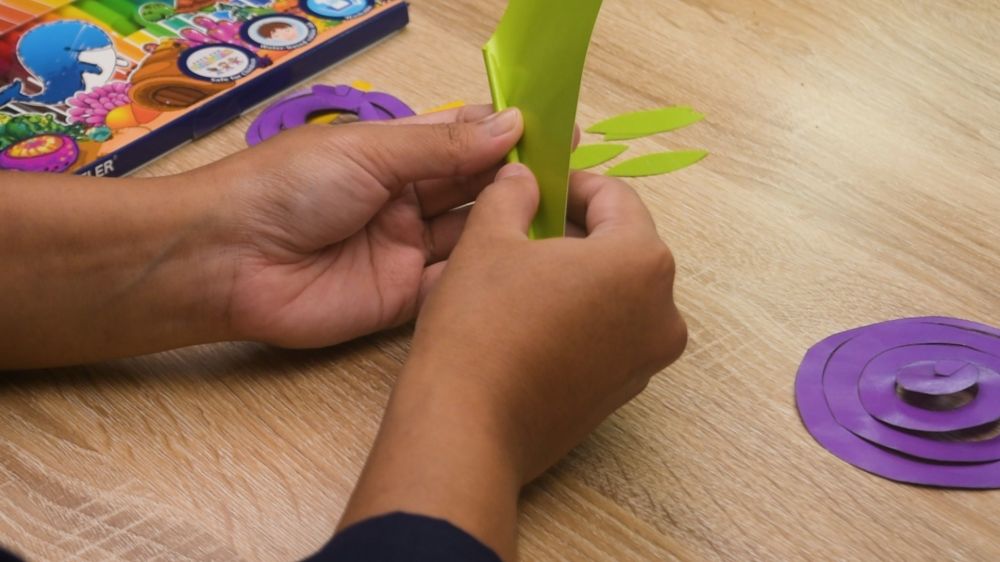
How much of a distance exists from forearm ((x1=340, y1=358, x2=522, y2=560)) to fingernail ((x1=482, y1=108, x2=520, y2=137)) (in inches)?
7.7

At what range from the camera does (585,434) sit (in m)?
0.59

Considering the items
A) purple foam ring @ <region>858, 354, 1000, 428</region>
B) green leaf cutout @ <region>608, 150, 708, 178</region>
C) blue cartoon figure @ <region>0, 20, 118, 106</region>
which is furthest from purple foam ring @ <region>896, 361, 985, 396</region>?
blue cartoon figure @ <region>0, 20, 118, 106</region>

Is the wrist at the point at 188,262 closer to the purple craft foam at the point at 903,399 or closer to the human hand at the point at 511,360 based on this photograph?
the human hand at the point at 511,360

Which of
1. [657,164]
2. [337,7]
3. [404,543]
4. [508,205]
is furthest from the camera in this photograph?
[337,7]

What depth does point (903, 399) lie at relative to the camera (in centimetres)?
62

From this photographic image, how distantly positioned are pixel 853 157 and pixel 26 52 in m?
0.67

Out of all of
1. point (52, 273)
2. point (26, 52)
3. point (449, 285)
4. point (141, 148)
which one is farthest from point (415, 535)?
point (26, 52)

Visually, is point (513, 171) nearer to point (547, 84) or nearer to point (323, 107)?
point (547, 84)

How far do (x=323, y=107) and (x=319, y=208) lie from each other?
0.22 metres

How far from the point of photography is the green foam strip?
0.61 metres

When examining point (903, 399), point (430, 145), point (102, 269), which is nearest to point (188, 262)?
point (102, 269)

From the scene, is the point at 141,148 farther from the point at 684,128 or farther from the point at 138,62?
the point at 684,128

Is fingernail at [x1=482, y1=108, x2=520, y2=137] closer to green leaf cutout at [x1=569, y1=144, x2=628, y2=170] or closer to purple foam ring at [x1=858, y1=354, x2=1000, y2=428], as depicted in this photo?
green leaf cutout at [x1=569, y1=144, x2=628, y2=170]

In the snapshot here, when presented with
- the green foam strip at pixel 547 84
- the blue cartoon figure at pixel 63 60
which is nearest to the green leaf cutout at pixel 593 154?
the green foam strip at pixel 547 84
